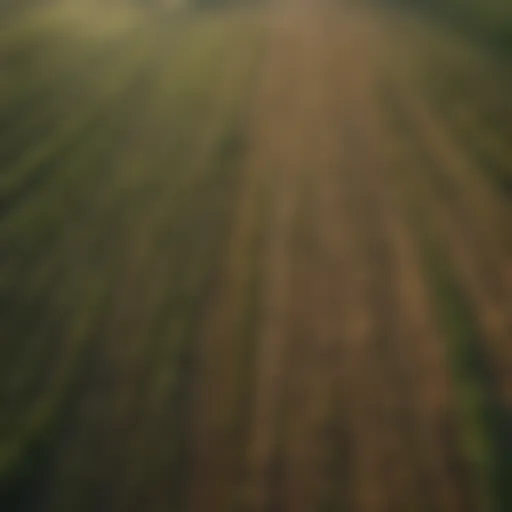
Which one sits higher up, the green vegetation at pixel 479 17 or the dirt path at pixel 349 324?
the green vegetation at pixel 479 17

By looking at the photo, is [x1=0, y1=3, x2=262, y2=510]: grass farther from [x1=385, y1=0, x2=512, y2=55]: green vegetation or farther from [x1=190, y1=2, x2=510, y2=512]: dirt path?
[x1=385, y1=0, x2=512, y2=55]: green vegetation

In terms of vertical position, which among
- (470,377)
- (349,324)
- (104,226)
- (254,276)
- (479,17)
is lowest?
(470,377)

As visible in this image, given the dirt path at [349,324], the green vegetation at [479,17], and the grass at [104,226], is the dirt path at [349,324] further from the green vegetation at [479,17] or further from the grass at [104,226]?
the green vegetation at [479,17]

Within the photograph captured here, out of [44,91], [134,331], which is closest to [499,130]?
[134,331]

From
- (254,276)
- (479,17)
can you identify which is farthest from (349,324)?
(479,17)

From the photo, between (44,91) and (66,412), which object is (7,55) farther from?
(66,412)

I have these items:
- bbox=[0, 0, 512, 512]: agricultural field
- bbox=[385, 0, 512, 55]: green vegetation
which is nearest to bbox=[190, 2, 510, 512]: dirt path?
bbox=[0, 0, 512, 512]: agricultural field

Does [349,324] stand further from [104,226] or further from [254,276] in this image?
[104,226]

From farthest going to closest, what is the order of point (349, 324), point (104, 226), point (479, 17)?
point (479, 17), point (104, 226), point (349, 324)

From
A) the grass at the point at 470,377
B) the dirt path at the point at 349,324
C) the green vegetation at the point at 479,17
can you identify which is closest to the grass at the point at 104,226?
the dirt path at the point at 349,324

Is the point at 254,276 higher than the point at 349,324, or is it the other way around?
the point at 254,276
